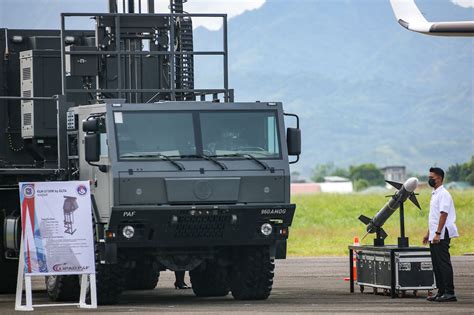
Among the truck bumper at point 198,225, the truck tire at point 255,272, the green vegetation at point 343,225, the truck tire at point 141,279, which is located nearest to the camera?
the truck bumper at point 198,225

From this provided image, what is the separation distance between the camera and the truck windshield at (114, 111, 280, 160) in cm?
1898

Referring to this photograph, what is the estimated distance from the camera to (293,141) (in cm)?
1948

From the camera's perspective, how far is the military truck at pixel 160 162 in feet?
62.1

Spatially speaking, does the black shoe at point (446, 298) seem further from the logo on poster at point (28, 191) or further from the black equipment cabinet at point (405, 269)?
the logo on poster at point (28, 191)

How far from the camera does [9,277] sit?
22688 millimetres

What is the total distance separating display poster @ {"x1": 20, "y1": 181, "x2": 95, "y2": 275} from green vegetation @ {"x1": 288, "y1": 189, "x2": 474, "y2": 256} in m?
24.2

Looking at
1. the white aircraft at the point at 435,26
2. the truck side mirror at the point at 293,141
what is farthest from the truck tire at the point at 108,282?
the white aircraft at the point at 435,26

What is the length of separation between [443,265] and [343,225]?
5177cm

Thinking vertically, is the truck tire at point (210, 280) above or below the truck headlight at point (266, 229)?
below

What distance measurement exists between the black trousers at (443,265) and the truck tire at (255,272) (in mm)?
2530

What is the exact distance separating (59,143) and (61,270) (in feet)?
8.15

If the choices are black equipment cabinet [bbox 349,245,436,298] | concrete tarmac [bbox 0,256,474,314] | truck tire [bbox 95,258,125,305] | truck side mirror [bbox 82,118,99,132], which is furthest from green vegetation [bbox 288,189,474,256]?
truck side mirror [bbox 82,118,99,132]

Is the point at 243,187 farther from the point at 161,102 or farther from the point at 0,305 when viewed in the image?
the point at 0,305

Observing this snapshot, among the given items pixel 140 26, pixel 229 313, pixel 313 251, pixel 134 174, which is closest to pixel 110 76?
pixel 140 26
